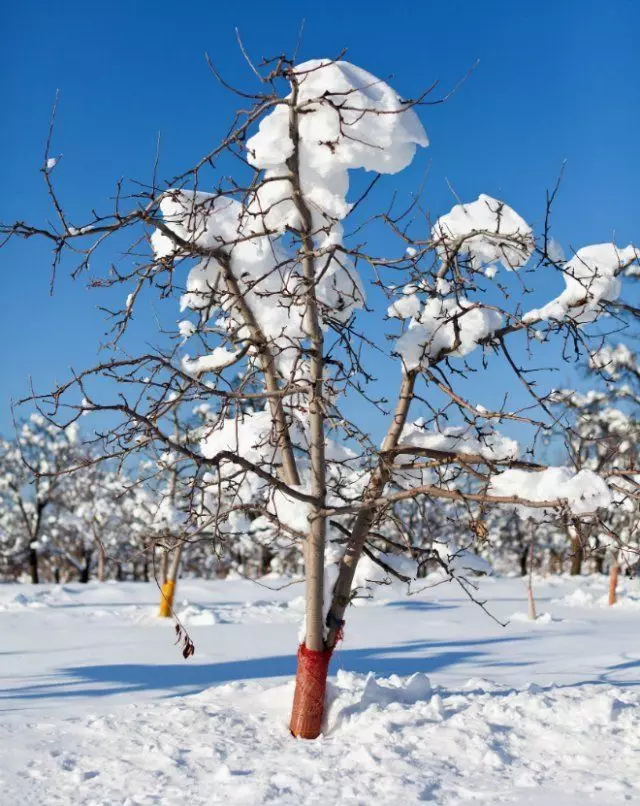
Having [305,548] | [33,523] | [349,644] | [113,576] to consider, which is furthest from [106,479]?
[305,548]

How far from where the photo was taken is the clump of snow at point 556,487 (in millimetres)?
5406

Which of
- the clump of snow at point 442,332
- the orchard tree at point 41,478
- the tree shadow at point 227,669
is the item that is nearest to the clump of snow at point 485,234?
the clump of snow at point 442,332

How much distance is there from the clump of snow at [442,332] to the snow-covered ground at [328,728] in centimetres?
268

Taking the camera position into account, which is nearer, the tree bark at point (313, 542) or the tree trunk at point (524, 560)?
the tree bark at point (313, 542)

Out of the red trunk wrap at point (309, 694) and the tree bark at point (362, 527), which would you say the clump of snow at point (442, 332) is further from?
the red trunk wrap at point (309, 694)

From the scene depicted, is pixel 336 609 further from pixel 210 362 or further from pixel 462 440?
pixel 210 362

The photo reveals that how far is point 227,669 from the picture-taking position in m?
11.0

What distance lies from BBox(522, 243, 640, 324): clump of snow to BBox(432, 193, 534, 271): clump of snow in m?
0.38

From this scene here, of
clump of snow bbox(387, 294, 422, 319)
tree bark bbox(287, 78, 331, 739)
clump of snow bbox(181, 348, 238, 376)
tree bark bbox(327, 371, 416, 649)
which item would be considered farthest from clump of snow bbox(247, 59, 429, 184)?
tree bark bbox(327, 371, 416, 649)

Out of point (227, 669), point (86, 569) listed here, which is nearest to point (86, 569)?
point (86, 569)

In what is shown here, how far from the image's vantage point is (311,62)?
5.62 meters

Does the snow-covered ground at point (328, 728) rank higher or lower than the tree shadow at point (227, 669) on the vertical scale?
higher

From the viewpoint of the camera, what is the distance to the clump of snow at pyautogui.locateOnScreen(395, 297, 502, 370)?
626 cm

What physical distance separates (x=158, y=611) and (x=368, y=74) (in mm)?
13071
